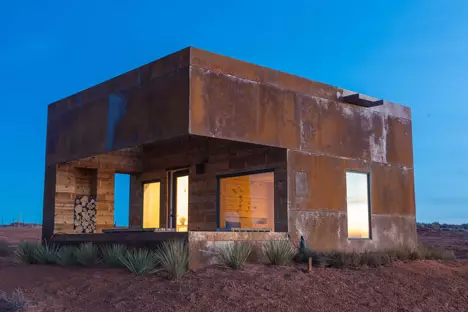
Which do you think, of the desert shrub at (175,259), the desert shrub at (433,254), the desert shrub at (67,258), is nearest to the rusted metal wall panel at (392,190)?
the desert shrub at (433,254)

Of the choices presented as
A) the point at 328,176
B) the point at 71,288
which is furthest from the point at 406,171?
the point at 71,288

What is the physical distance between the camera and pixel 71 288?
930cm

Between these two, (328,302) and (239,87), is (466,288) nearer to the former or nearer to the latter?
(328,302)

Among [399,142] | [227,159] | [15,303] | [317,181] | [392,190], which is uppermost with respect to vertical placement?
[399,142]

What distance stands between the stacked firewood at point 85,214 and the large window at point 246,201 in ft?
13.9

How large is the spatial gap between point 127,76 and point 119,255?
4.15 metres

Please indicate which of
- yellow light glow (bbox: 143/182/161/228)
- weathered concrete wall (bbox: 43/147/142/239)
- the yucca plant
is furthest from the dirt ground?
yellow light glow (bbox: 143/182/161/228)

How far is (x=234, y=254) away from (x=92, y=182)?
7414 millimetres

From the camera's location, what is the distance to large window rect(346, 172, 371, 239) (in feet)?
44.0

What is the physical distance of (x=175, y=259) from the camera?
9.16 m

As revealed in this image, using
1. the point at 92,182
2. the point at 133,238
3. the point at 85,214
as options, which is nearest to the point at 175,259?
the point at 133,238

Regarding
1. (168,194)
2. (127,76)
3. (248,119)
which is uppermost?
(127,76)

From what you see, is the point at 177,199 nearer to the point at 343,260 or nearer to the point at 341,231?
the point at 341,231

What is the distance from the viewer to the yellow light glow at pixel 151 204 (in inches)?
646
